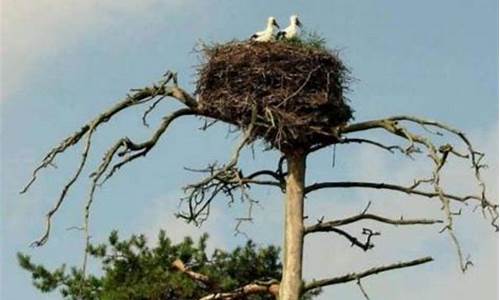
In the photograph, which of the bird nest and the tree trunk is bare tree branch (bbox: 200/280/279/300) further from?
the bird nest

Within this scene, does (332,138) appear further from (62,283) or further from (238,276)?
(62,283)

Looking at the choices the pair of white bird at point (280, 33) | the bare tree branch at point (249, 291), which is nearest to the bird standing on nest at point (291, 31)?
the pair of white bird at point (280, 33)

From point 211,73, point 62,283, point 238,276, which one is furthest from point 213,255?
point 211,73

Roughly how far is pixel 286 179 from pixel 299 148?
8.0 inches

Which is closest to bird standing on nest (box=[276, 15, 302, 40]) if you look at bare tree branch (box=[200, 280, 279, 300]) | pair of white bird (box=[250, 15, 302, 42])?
pair of white bird (box=[250, 15, 302, 42])

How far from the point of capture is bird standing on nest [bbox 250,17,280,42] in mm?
9163

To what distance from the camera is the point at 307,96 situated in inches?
325

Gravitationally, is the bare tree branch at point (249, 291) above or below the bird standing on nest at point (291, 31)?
below

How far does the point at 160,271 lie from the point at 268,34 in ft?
9.35

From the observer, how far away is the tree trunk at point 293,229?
762cm

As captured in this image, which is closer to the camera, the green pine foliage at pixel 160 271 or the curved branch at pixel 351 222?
the curved branch at pixel 351 222

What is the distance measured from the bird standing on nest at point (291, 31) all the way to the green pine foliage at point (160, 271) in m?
2.30

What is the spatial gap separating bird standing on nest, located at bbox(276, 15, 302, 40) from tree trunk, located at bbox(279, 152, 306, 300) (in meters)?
1.49

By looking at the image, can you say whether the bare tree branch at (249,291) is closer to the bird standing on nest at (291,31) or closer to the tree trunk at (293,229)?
the tree trunk at (293,229)
